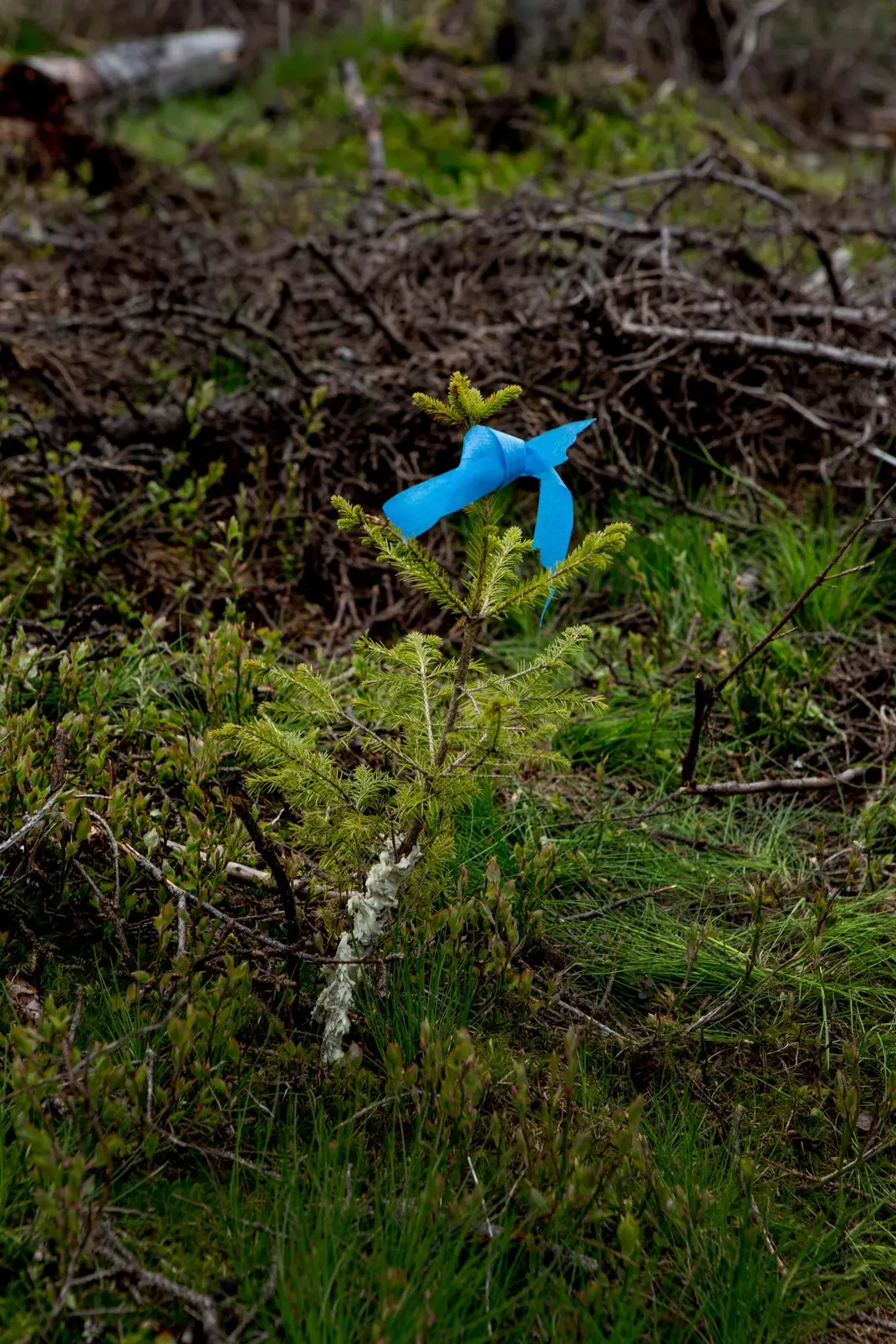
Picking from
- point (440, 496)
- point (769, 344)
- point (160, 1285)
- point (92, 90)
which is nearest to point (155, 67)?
point (92, 90)

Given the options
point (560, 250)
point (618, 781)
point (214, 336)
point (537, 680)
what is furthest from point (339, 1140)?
point (560, 250)

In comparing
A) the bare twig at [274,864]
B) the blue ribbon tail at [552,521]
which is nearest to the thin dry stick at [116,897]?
the bare twig at [274,864]

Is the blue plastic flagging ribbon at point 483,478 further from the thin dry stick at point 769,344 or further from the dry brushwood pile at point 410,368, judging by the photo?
the thin dry stick at point 769,344

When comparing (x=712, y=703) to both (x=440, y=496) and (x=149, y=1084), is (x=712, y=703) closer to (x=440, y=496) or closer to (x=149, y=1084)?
(x=440, y=496)

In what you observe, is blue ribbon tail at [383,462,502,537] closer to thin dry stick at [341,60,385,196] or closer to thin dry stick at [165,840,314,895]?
thin dry stick at [165,840,314,895]

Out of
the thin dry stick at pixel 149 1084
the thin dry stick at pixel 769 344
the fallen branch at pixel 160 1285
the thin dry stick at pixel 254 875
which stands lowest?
the thin dry stick at pixel 254 875

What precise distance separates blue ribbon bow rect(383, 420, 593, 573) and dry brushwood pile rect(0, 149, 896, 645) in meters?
1.49

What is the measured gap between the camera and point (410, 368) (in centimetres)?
383

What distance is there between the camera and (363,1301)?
1590 millimetres

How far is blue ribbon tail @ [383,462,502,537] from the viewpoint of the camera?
1.69 metres

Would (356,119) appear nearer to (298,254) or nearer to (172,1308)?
(298,254)

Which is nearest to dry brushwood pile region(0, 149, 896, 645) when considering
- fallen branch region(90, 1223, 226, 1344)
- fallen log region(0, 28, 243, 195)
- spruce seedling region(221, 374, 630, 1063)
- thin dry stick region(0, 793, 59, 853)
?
thin dry stick region(0, 793, 59, 853)

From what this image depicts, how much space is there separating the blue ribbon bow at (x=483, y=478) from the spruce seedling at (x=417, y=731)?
0.04m

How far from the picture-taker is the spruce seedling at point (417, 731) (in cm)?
182
